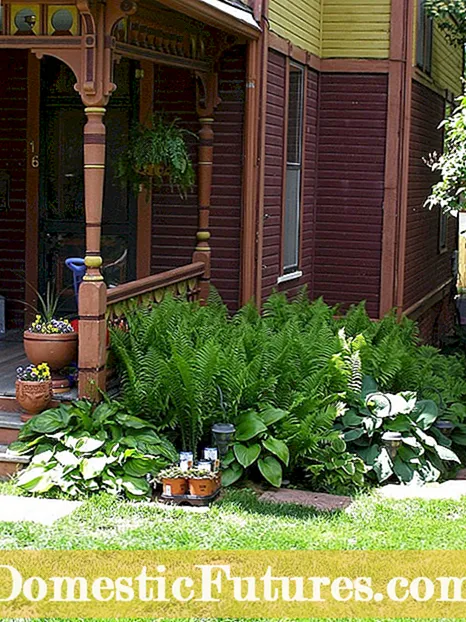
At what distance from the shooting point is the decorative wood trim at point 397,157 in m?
11.6

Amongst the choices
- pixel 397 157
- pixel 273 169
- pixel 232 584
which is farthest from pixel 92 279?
pixel 397 157

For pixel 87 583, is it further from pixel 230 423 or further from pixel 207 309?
pixel 207 309

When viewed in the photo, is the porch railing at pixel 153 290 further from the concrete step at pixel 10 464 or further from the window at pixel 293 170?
the window at pixel 293 170

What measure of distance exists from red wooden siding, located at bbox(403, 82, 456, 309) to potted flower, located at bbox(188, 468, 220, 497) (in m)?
6.23

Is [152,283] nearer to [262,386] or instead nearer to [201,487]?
[262,386]

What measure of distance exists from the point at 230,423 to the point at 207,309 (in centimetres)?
136

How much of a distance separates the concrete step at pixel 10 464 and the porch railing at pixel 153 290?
1115 millimetres

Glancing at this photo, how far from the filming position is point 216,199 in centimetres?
985

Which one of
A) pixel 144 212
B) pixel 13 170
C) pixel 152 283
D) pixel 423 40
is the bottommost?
pixel 152 283

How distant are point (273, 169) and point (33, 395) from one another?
394 cm

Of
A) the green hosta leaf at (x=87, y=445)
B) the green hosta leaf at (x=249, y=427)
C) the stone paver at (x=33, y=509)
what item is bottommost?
the stone paver at (x=33, y=509)

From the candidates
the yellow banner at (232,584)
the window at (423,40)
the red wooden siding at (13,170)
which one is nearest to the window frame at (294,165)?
the window at (423,40)

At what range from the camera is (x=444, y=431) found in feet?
26.6

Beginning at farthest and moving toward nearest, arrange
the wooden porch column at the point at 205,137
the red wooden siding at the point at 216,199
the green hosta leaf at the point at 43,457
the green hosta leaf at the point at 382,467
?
the red wooden siding at the point at 216,199 → the wooden porch column at the point at 205,137 → the green hosta leaf at the point at 382,467 → the green hosta leaf at the point at 43,457
